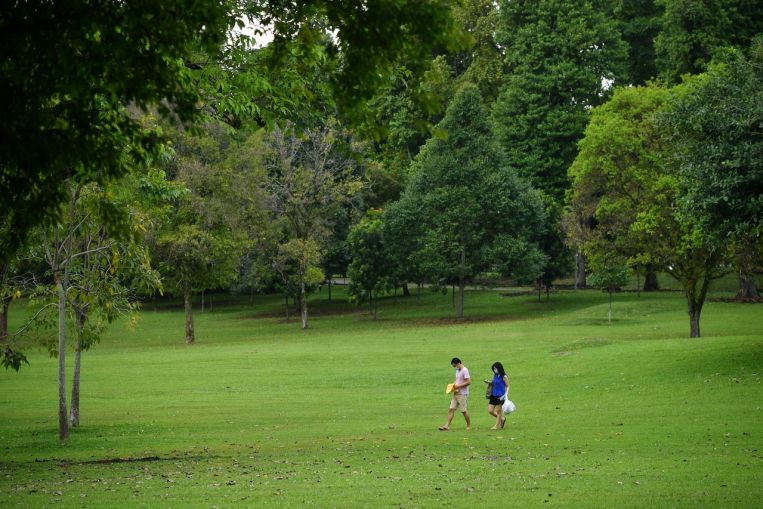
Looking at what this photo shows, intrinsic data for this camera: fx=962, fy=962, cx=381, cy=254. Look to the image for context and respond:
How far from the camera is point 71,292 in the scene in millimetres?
21734

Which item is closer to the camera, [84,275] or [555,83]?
[84,275]

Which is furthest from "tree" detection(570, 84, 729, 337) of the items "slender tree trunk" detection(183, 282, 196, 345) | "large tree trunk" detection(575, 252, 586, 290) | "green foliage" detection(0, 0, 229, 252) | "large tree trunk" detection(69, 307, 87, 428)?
"green foliage" detection(0, 0, 229, 252)

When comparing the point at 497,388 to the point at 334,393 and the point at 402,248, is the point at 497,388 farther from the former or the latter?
the point at 402,248

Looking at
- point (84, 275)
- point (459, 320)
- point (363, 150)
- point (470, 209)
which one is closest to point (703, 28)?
point (470, 209)

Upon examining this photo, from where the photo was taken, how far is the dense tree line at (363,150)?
31.7ft

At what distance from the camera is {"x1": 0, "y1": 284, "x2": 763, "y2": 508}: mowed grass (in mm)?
14859

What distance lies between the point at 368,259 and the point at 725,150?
1604 inches

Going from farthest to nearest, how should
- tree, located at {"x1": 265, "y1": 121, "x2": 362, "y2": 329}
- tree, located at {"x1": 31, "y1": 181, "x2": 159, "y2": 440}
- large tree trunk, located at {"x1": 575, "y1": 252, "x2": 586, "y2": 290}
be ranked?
large tree trunk, located at {"x1": 575, "y1": 252, "x2": 586, "y2": 290} → tree, located at {"x1": 265, "y1": 121, "x2": 362, "y2": 329} → tree, located at {"x1": 31, "y1": 181, "x2": 159, "y2": 440}

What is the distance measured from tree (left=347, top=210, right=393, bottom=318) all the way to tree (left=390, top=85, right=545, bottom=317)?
287 cm

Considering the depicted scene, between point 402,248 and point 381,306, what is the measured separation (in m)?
10.2

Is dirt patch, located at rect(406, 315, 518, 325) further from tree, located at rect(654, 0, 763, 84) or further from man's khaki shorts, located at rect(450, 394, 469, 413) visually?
man's khaki shorts, located at rect(450, 394, 469, 413)

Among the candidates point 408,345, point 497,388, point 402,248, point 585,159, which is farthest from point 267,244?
point 497,388

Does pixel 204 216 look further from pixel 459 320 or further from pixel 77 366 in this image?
pixel 77 366

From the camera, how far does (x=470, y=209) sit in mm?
64250
